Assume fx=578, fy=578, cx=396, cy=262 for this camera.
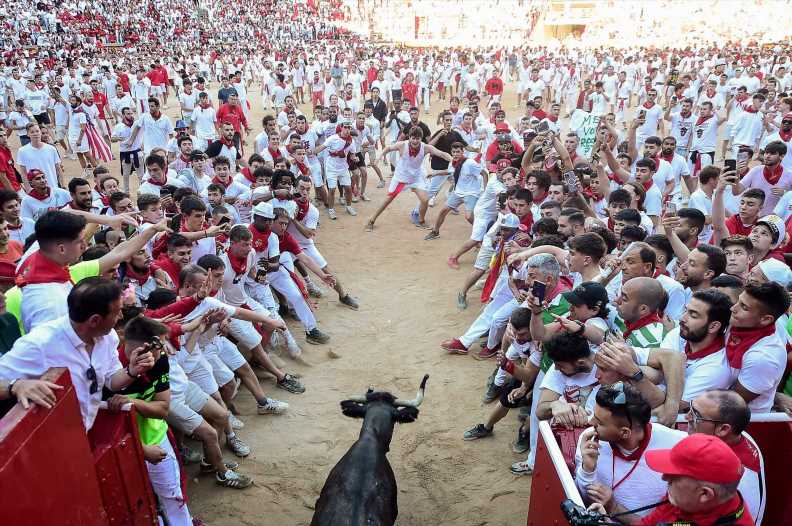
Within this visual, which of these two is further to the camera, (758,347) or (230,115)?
(230,115)

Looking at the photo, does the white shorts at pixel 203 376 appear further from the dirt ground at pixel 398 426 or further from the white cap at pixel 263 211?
the white cap at pixel 263 211

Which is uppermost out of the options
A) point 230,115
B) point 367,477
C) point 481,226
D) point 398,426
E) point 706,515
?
point 230,115

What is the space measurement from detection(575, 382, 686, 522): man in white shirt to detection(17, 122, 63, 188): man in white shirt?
8947 mm

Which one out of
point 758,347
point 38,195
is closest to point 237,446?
point 758,347

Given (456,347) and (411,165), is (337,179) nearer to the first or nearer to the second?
(411,165)

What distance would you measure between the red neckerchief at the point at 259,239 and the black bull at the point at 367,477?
298 cm

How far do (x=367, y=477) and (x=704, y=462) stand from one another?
6.96 feet

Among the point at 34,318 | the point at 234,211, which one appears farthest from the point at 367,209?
the point at 34,318

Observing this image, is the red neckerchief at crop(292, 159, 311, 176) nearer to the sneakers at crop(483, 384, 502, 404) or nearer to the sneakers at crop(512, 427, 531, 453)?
the sneakers at crop(483, 384, 502, 404)

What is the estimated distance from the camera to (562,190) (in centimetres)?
750

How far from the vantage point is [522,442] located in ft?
17.5

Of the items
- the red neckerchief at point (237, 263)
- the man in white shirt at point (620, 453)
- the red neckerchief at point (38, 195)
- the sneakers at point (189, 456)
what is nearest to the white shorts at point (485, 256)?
the red neckerchief at point (237, 263)

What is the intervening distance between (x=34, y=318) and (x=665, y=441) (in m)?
3.94

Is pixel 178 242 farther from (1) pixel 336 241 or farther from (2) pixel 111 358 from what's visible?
(1) pixel 336 241
